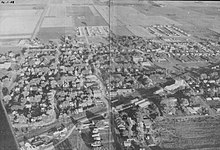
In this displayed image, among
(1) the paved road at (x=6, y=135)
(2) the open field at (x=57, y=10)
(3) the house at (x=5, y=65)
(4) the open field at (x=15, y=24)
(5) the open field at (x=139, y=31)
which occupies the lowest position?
(1) the paved road at (x=6, y=135)

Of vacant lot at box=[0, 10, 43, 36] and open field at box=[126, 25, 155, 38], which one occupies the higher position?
vacant lot at box=[0, 10, 43, 36]

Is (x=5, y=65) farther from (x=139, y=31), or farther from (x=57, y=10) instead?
(x=139, y=31)

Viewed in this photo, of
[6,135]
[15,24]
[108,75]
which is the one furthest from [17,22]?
[6,135]

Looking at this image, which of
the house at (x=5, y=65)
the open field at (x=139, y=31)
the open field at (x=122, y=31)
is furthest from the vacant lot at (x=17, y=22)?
the open field at (x=139, y=31)

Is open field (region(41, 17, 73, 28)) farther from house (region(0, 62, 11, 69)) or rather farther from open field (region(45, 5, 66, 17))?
house (region(0, 62, 11, 69))

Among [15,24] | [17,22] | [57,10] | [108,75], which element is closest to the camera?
[108,75]

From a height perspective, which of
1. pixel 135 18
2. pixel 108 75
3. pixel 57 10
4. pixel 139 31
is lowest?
pixel 108 75

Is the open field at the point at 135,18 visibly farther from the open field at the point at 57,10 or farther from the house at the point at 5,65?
the house at the point at 5,65

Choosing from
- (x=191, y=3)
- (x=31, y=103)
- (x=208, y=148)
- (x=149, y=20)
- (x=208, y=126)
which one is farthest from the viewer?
(x=191, y=3)

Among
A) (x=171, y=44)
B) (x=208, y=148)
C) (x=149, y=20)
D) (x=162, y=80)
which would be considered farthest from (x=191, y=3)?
(x=208, y=148)

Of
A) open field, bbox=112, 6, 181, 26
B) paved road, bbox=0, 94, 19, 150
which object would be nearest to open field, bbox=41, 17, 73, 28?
open field, bbox=112, 6, 181, 26

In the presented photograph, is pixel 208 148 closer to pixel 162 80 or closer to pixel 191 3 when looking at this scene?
pixel 162 80
